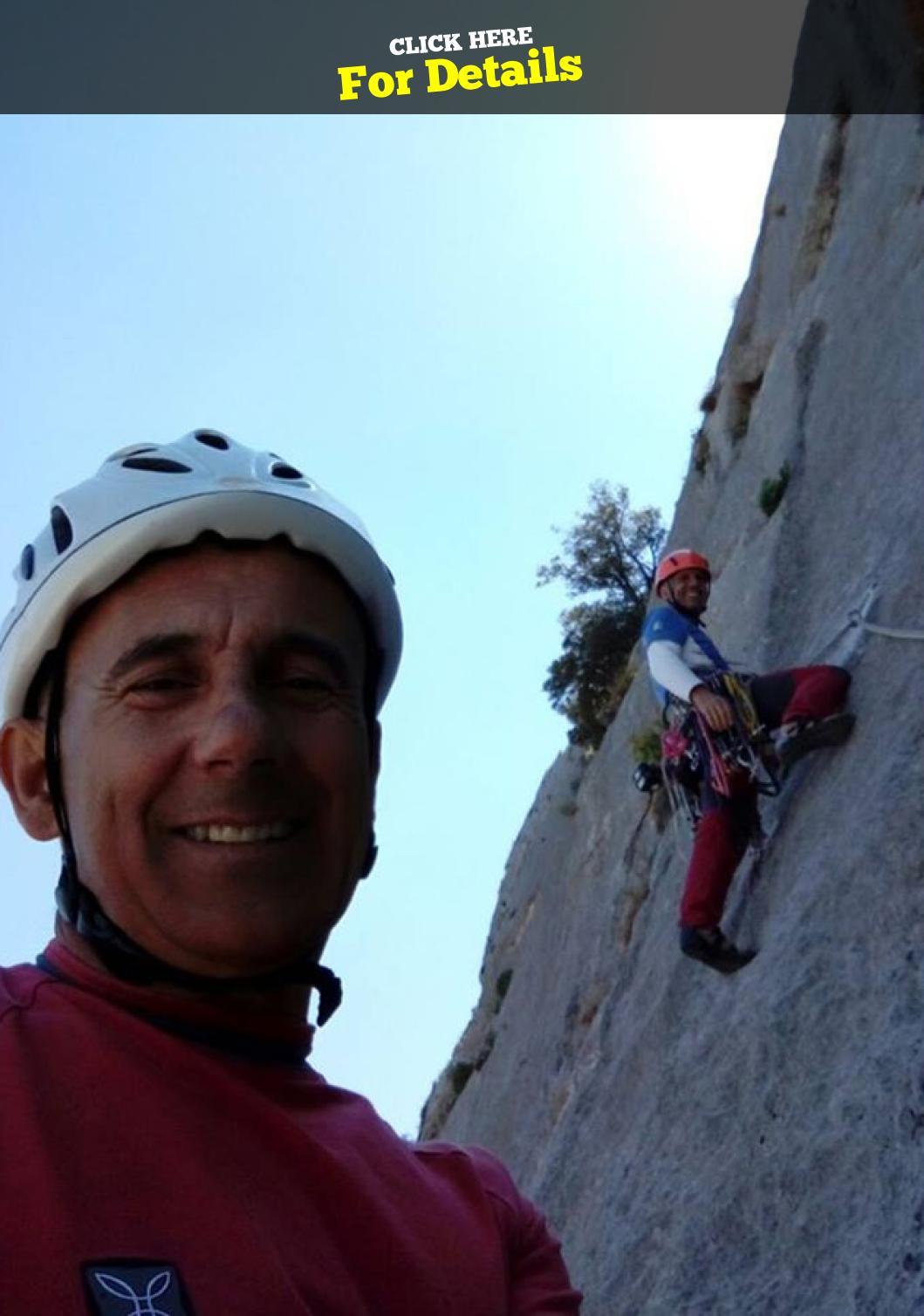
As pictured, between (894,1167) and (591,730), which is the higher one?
(591,730)

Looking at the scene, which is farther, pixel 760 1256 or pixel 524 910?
pixel 524 910

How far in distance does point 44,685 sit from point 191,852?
0.65 m

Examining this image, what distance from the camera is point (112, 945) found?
279 centimetres

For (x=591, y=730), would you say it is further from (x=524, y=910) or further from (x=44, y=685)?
(x=44, y=685)

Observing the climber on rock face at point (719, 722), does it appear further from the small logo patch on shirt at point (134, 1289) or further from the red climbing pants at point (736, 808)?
the small logo patch on shirt at point (134, 1289)

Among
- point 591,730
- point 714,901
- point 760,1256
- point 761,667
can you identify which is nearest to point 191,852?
point 760,1256

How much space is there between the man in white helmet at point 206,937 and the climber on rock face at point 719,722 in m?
6.74

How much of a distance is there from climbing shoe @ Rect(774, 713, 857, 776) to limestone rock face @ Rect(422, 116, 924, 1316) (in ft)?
0.40

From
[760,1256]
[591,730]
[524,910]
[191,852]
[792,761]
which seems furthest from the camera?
[591,730]

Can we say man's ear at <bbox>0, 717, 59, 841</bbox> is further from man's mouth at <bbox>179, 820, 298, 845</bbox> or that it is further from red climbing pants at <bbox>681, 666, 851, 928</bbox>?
red climbing pants at <bbox>681, 666, 851, 928</bbox>

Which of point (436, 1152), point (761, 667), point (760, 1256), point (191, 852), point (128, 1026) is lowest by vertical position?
point (760, 1256)

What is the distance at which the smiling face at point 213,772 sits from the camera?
2824mm

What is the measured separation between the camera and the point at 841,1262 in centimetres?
623

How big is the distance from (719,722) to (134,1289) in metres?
8.45
